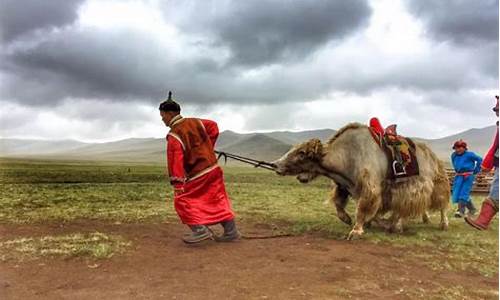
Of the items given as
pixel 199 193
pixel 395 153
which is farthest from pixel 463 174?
pixel 199 193

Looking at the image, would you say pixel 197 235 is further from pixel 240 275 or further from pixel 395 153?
pixel 395 153

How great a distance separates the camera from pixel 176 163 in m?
7.00

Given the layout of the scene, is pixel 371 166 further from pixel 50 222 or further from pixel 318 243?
pixel 50 222

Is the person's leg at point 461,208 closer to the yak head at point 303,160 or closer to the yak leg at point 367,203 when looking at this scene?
the yak leg at point 367,203

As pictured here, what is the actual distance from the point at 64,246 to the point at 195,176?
Answer: 2.15m

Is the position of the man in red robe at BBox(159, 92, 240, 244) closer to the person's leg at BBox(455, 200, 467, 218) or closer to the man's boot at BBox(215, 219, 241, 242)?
the man's boot at BBox(215, 219, 241, 242)

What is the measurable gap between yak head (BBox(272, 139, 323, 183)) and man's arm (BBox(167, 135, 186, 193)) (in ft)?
7.60

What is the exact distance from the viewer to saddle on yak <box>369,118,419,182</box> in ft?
28.5

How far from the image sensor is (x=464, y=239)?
8219 millimetres

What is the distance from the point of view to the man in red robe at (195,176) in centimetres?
713

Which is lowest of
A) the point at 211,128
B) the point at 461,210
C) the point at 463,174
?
the point at 461,210

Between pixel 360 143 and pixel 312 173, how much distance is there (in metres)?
1.07

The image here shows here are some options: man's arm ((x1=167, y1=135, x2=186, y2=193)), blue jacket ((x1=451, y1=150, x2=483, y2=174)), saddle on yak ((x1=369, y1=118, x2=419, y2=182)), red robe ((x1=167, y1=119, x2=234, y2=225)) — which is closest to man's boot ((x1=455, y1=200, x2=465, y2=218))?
blue jacket ((x1=451, y1=150, x2=483, y2=174))

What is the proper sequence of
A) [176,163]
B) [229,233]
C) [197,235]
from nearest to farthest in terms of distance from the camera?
1. [176,163]
2. [197,235]
3. [229,233]
